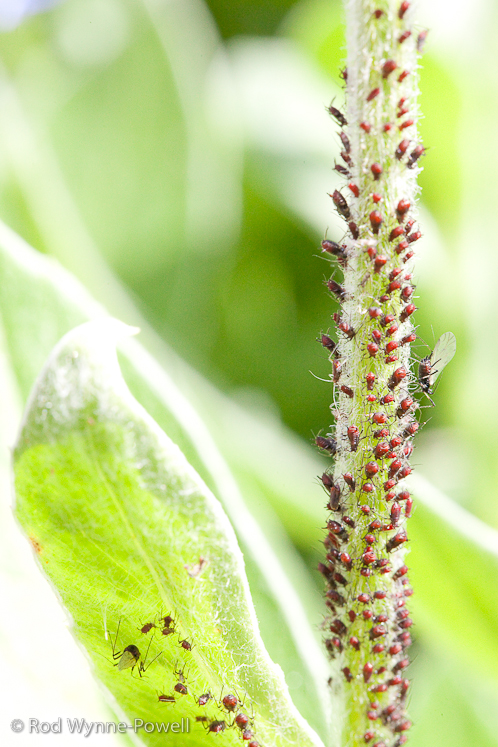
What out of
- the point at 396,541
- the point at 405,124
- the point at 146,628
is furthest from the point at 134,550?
the point at 405,124

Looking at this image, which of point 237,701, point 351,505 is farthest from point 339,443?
point 237,701

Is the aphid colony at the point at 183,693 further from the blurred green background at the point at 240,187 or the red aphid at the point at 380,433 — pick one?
the blurred green background at the point at 240,187

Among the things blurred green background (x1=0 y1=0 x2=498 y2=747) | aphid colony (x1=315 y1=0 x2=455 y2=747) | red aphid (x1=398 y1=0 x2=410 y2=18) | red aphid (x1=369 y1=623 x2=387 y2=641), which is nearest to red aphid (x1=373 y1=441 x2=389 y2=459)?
aphid colony (x1=315 y1=0 x2=455 y2=747)

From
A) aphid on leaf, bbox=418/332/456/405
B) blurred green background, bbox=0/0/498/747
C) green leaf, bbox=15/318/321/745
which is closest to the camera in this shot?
green leaf, bbox=15/318/321/745

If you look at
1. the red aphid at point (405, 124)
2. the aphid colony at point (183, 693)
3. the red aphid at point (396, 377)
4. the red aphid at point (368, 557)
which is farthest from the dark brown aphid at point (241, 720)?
the red aphid at point (405, 124)

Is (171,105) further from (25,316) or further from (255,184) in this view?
(25,316)

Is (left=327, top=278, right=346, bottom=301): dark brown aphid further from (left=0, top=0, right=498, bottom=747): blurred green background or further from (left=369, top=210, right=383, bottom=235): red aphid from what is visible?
(left=0, top=0, right=498, bottom=747): blurred green background
